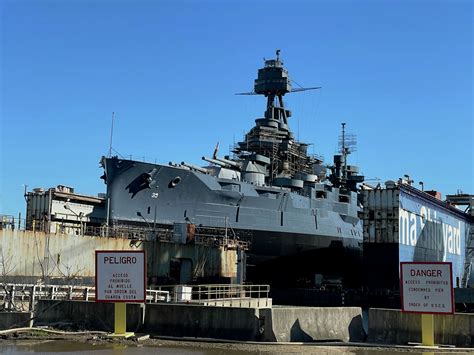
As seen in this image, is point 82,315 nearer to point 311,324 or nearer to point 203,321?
point 203,321

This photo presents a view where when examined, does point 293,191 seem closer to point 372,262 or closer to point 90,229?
point 372,262

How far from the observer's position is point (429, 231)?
44.5 m

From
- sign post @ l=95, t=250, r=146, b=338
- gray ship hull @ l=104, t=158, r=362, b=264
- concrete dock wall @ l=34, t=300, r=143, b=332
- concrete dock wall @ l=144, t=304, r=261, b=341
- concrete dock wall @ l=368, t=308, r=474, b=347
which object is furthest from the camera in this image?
gray ship hull @ l=104, t=158, r=362, b=264

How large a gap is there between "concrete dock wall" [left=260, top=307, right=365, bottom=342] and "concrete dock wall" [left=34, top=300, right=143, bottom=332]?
348 centimetres

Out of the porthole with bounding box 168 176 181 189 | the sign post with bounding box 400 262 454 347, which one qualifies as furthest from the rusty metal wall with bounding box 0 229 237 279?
the sign post with bounding box 400 262 454 347

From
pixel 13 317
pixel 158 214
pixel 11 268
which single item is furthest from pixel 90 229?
pixel 13 317

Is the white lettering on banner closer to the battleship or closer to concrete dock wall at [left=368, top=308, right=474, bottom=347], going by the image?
the battleship

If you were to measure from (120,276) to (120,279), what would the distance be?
0.07m

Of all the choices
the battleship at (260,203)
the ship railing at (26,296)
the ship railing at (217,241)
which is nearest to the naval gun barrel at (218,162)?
the battleship at (260,203)

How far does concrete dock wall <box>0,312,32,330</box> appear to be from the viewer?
615 inches

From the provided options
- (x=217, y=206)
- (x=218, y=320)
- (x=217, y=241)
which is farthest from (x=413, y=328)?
(x=217, y=206)

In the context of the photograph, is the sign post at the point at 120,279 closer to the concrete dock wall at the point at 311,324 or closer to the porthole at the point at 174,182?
the concrete dock wall at the point at 311,324

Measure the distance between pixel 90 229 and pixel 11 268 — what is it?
17.0m

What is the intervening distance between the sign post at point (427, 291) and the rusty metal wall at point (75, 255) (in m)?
16.3
